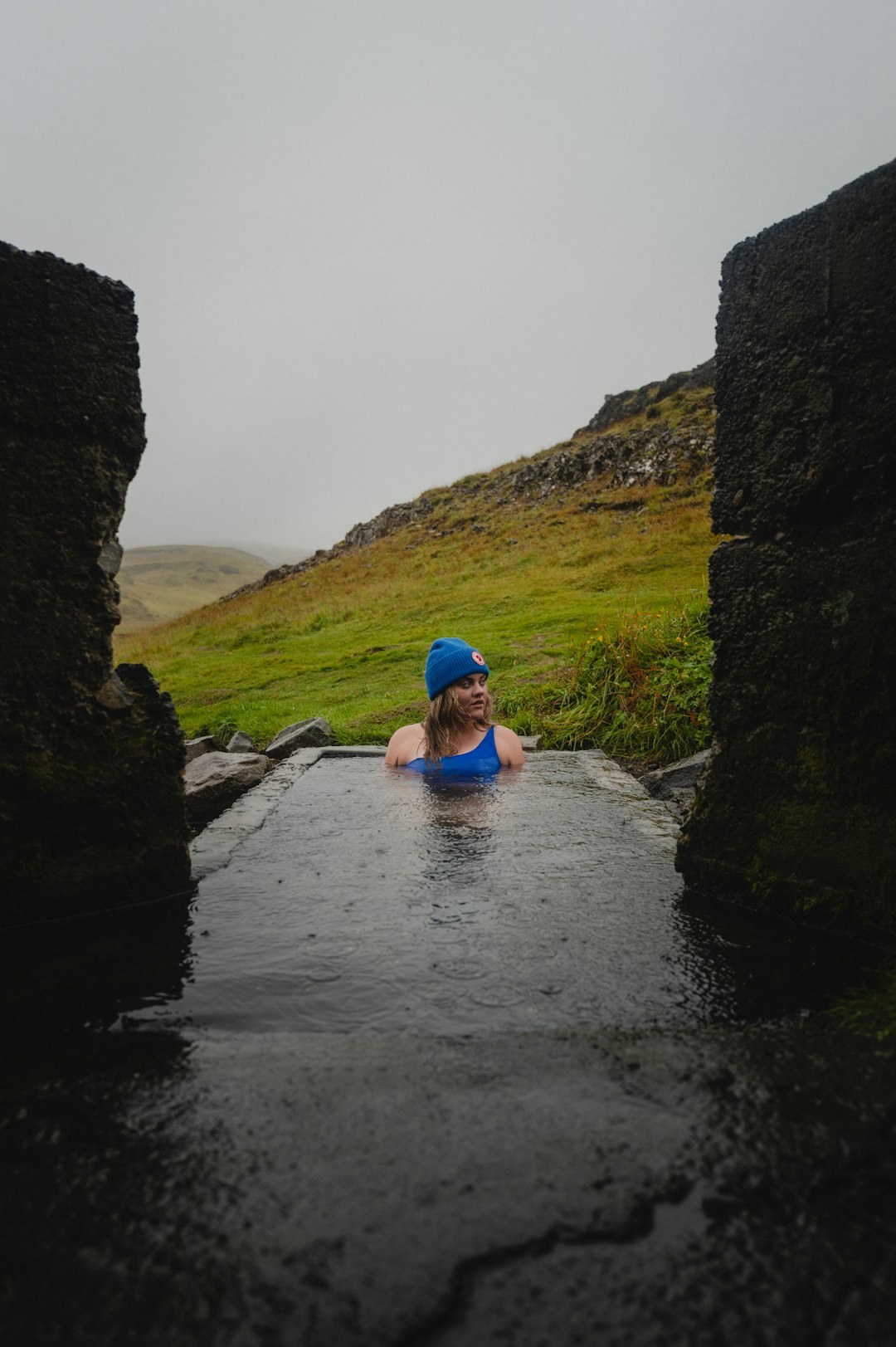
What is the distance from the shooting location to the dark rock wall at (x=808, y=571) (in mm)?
2492

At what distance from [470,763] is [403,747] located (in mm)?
613

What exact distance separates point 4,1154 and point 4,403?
236 cm

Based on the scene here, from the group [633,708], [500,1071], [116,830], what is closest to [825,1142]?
[500,1071]

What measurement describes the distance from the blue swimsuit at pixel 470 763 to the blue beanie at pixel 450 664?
550mm

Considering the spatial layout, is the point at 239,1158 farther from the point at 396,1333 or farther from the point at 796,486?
the point at 796,486

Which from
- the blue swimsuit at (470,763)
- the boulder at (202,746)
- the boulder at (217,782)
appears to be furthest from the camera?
the boulder at (202,746)

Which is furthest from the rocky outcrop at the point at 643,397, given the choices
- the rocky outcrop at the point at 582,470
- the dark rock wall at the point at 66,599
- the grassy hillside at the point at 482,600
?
the dark rock wall at the point at 66,599

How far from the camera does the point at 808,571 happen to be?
2701mm

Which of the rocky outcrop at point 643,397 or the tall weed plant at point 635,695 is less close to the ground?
the rocky outcrop at point 643,397

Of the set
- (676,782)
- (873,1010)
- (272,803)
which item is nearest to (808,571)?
(873,1010)

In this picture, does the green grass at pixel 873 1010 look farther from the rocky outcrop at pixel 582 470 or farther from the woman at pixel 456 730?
the rocky outcrop at pixel 582 470

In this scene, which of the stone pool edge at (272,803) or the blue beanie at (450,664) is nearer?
the stone pool edge at (272,803)

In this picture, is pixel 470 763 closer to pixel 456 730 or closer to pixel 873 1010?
pixel 456 730

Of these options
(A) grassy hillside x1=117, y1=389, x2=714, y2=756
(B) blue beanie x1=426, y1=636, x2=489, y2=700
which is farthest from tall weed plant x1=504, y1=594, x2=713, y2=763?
(B) blue beanie x1=426, y1=636, x2=489, y2=700
